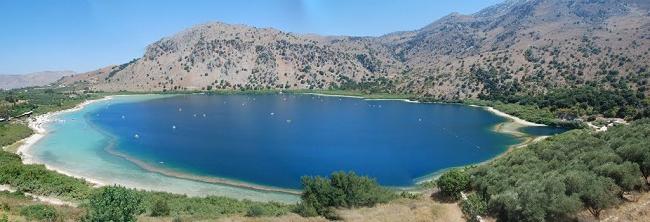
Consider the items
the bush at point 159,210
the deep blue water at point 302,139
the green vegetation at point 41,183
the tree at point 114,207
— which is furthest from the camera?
the deep blue water at point 302,139

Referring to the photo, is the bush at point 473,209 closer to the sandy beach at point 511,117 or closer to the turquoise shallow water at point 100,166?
the turquoise shallow water at point 100,166

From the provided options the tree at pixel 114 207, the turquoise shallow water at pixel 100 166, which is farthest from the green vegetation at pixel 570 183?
the turquoise shallow water at pixel 100 166

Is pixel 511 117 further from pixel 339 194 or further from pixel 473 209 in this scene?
pixel 473 209

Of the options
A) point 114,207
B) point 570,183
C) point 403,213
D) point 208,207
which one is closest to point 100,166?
point 208,207

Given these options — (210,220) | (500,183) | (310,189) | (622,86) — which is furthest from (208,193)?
(622,86)

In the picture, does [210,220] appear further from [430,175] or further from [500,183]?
[430,175]
